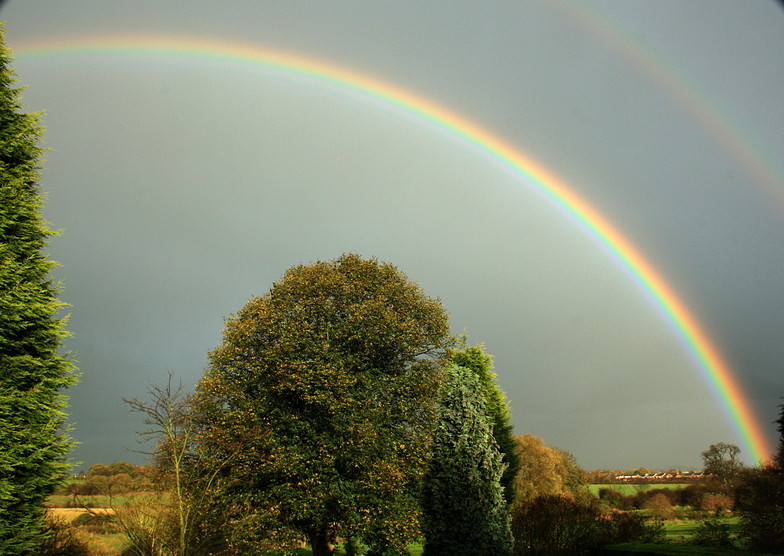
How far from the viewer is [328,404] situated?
21594 millimetres

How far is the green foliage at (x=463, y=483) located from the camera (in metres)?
21.3

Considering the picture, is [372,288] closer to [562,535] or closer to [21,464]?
[562,535]

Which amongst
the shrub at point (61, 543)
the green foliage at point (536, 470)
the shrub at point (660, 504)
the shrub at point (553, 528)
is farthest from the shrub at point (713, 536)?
the shrub at point (61, 543)

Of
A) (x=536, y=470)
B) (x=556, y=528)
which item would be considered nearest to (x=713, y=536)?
(x=556, y=528)

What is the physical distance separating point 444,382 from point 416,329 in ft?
9.46

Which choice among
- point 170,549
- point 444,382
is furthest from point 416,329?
point 170,549

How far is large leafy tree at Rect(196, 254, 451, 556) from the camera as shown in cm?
2116

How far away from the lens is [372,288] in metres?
26.0

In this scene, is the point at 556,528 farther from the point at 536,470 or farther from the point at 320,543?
the point at 536,470

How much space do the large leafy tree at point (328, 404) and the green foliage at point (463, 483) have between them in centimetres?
74

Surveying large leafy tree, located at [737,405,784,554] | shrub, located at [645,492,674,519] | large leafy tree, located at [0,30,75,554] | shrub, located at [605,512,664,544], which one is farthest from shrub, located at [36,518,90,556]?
shrub, located at [645,492,674,519]

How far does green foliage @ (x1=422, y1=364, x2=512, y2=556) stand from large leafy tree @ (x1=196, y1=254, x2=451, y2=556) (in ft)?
2.43

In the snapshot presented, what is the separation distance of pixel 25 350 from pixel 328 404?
10631 millimetres

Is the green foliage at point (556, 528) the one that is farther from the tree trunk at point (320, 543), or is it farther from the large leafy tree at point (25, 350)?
the large leafy tree at point (25, 350)
